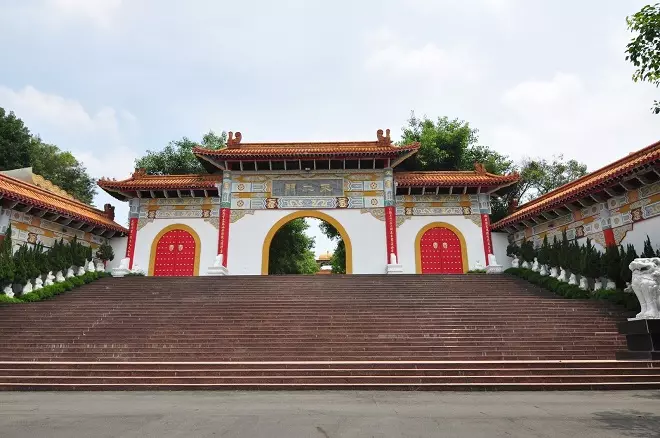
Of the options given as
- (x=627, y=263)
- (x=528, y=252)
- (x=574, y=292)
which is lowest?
(x=574, y=292)

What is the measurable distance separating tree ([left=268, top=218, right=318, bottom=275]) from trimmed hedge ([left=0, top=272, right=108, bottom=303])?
11417 millimetres

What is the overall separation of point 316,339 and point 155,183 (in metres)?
12.8

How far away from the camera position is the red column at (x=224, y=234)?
1753 cm

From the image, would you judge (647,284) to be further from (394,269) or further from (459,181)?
(459,181)

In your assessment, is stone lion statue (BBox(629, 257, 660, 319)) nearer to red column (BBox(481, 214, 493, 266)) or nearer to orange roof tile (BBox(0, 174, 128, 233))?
red column (BBox(481, 214, 493, 266))

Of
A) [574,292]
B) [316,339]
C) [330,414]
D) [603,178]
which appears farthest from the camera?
[603,178]

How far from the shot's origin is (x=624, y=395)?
6023 millimetres

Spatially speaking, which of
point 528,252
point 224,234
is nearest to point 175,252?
point 224,234

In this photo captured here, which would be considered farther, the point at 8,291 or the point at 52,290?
the point at 52,290

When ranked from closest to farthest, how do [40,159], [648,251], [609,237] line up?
[648,251] < [609,237] < [40,159]

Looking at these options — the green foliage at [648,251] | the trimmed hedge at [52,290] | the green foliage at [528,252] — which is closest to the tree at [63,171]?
the trimmed hedge at [52,290]

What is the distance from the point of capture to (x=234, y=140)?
63.5 feet

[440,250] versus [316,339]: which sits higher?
[440,250]

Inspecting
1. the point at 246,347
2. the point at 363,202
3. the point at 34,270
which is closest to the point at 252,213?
the point at 363,202
